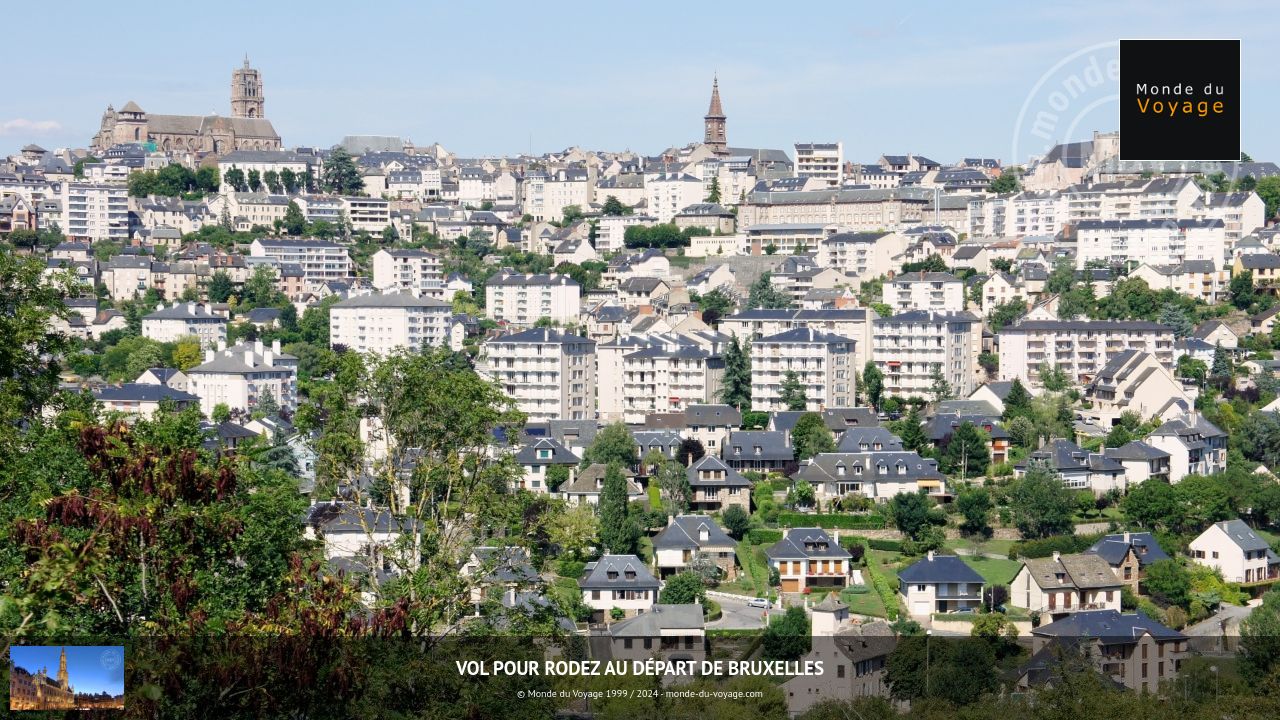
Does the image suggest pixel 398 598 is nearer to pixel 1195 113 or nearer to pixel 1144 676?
pixel 1195 113

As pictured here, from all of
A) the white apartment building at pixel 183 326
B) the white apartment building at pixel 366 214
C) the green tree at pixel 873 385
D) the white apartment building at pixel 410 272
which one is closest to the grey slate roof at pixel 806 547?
the green tree at pixel 873 385

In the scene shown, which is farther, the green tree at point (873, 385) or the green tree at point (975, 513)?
the green tree at point (873, 385)

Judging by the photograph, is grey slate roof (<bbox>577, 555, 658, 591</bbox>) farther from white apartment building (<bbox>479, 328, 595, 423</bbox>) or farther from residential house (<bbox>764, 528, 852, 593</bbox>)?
white apartment building (<bbox>479, 328, 595, 423</bbox>)

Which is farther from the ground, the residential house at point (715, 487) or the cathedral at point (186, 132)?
the cathedral at point (186, 132)

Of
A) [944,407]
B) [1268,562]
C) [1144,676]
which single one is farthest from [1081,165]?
[1144,676]

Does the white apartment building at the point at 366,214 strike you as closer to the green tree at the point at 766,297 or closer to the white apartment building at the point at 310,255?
the white apartment building at the point at 310,255

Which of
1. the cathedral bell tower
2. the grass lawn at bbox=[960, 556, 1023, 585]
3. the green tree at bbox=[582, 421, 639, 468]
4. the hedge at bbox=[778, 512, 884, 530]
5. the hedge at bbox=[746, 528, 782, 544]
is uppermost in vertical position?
the cathedral bell tower

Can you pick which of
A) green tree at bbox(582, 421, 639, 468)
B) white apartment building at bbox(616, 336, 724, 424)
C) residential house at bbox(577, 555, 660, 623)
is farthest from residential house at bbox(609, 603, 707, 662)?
white apartment building at bbox(616, 336, 724, 424)
